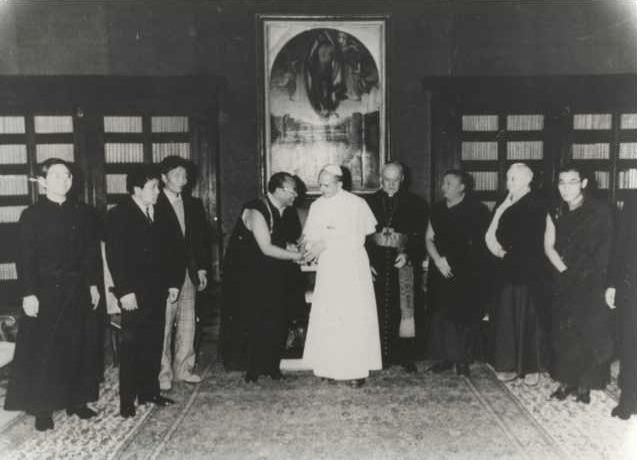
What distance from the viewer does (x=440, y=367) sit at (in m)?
4.47

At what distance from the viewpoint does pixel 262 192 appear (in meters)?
6.21

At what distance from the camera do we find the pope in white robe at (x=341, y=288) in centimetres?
407

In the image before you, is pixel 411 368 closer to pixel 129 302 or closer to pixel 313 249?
pixel 313 249

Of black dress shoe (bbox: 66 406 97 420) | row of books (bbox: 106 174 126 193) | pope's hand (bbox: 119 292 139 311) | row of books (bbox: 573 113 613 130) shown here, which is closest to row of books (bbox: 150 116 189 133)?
row of books (bbox: 106 174 126 193)


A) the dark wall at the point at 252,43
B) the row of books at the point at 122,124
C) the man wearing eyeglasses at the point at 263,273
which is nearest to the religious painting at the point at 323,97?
the dark wall at the point at 252,43

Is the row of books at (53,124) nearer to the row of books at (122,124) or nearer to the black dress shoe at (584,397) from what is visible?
the row of books at (122,124)

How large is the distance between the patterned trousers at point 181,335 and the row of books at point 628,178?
4.82m

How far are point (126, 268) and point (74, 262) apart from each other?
307 mm

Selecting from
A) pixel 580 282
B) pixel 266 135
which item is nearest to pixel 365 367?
pixel 580 282

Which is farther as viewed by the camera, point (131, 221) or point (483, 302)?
point (483, 302)

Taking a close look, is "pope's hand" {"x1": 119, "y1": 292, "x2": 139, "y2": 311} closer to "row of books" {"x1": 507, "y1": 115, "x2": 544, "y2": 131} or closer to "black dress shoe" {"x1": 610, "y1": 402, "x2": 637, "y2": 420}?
"black dress shoe" {"x1": 610, "y1": 402, "x2": 637, "y2": 420}

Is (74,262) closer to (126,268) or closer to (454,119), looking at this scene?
(126,268)

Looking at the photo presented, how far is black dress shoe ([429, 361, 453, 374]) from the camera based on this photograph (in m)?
4.45

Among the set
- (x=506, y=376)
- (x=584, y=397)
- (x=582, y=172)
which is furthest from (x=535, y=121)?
(x=584, y=397)
